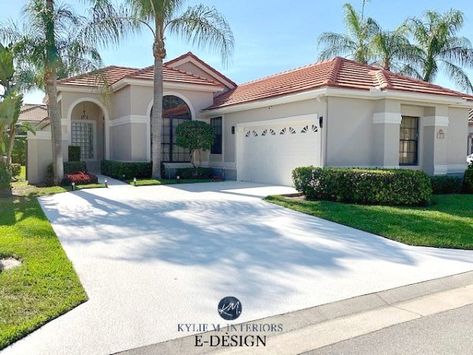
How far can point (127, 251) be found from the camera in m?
7.15

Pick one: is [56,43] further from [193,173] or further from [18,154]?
[18,154]

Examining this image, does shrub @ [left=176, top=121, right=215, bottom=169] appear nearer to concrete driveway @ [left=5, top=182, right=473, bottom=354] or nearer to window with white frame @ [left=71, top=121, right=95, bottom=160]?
window with white frame @ [left=71, top=121, right=95, bottom=160]

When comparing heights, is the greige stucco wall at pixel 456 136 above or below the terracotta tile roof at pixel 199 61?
below

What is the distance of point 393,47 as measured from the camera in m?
25.2

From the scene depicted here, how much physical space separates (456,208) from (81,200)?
429 inches

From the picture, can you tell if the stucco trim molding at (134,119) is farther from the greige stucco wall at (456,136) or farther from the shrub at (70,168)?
the greige stucco wall at (456,136)

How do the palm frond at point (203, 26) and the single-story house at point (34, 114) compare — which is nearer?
the palm frond at point (203, 26)

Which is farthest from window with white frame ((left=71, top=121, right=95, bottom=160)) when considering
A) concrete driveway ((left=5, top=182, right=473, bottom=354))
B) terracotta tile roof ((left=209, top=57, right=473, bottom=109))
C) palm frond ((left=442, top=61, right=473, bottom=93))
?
palm frond ((left=442, top=61, right=473, bottom=93))

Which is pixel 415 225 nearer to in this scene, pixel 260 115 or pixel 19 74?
pixel 260 115

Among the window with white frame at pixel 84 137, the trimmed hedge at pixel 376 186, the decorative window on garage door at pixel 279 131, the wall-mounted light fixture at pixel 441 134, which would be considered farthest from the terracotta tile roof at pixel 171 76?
the wall-mounted light fixture at pixel 441 134

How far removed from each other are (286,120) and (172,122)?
7.10m

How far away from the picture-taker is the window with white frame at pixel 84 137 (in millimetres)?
23969

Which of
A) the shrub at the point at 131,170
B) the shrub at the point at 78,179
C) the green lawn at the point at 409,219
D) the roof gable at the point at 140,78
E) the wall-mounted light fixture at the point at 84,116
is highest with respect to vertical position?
the roof gable at the point at 140,78

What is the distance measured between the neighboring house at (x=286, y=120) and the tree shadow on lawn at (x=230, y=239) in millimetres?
4820
